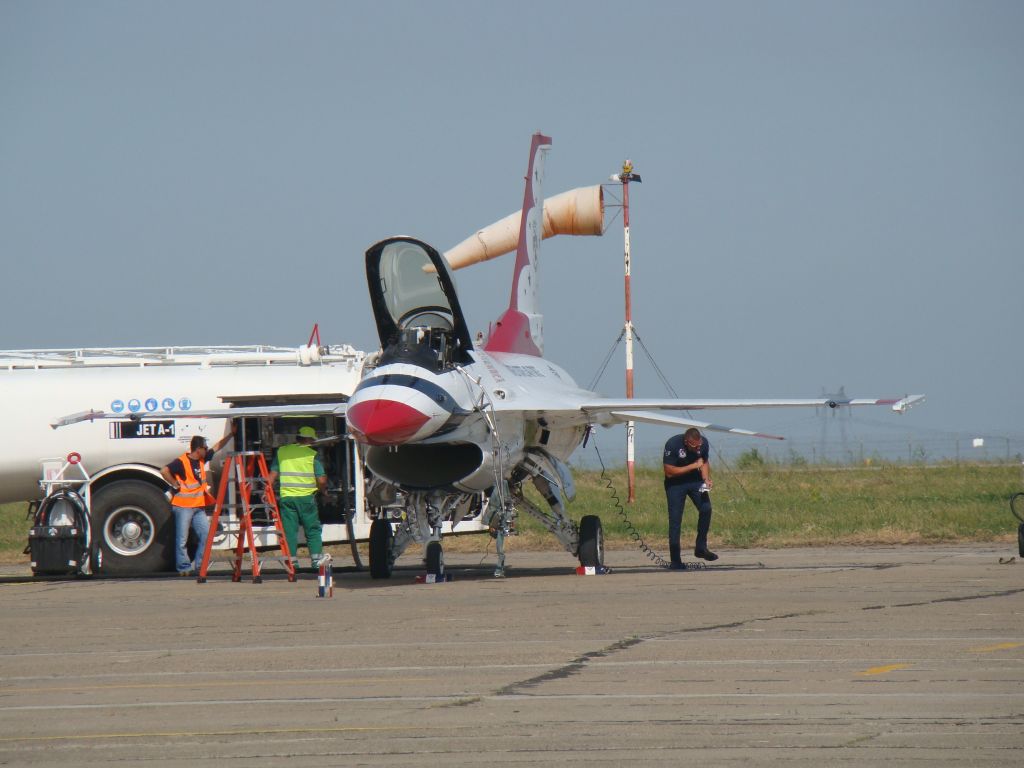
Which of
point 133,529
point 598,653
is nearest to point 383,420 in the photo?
point 598,653

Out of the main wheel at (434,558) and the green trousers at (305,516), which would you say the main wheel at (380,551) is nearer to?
the green trousers at (305,516)

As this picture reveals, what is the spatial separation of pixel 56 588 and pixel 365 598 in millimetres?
5066

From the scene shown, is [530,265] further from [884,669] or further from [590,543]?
[884,669]

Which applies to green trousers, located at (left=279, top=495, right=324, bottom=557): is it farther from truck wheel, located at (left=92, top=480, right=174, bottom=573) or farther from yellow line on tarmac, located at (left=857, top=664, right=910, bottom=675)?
yellow line on tarmac, located at (left=857, top=664, right=910, bottom=675)

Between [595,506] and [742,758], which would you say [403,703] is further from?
[595,506]

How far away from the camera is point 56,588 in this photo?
1739cm

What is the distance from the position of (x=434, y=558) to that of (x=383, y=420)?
103 inches

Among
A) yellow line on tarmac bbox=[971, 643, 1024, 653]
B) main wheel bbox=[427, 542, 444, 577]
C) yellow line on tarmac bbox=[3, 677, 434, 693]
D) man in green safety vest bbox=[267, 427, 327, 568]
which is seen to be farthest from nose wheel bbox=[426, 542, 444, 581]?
yellow line on tarmac bbox=[971, 643, 1024, 653]

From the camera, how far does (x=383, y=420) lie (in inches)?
572

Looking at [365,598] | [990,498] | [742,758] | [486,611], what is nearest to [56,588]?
[365,598]

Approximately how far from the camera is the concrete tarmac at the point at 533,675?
6.73 metres

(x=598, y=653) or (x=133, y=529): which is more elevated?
(x=133, y=529)

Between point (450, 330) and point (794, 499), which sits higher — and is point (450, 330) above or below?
→ above

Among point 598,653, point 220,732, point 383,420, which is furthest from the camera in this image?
point 383,420
